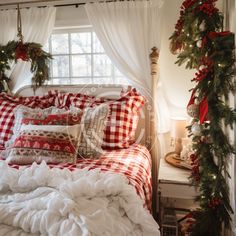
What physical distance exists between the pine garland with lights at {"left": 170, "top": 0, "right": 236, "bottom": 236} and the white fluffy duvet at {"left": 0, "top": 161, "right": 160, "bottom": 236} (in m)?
0.61

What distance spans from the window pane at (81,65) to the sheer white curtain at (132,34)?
0.29 metres

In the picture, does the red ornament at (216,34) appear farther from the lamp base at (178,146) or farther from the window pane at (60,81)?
the window pane at (60,81)

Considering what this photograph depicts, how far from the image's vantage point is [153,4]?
7.23 feet

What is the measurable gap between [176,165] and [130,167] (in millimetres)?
489

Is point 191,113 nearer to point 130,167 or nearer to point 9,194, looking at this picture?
point 130,167

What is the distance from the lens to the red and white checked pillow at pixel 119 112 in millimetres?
2076

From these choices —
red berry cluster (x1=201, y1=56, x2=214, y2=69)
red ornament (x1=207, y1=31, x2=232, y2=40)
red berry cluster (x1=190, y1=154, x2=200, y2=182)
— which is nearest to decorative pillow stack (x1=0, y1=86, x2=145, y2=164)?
red berry cluster (x1=190, y1=154, x2=200, y2=182)

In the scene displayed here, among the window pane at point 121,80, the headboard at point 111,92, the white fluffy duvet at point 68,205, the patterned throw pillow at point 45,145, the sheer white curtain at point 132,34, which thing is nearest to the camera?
the white fluffy duvet at point 68,205

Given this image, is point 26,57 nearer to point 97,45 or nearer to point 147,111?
point 97,45

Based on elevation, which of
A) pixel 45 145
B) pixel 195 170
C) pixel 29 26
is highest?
pixel 29 26

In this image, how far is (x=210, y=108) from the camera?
1.46 m

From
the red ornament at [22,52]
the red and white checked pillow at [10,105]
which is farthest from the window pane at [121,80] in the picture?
the red ornament at [22,52]

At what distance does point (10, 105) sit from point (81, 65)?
789mm

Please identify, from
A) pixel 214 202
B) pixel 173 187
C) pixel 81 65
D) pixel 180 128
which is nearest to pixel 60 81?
pixel 81 65
